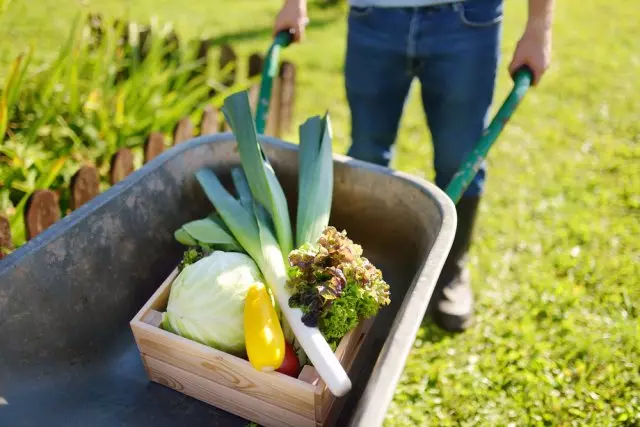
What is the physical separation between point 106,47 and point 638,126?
3.46m

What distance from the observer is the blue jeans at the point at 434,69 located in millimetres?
1956

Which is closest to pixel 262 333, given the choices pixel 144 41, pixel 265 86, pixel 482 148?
pixel 482 148

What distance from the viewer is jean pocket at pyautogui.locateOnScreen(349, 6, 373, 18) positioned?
203cm

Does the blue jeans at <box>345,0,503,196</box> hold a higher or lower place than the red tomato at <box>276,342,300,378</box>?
higher

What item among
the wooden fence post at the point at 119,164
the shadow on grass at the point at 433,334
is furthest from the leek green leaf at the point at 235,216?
the shadow on grass at the point at 433,334

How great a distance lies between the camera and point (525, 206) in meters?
3.21

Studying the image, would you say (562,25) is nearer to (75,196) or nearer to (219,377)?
(75,196)

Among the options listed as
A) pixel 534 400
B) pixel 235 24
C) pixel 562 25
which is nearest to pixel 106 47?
pixel 235 24

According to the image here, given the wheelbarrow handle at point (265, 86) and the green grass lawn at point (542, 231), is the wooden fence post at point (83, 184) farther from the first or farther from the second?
the green grass lawn at point (542, 231)

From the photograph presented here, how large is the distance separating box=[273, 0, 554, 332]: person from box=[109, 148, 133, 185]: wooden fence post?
0.92 meters

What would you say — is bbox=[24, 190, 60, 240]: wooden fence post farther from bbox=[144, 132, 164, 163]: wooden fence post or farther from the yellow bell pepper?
the yellow bell pepper

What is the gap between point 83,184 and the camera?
7.70ft

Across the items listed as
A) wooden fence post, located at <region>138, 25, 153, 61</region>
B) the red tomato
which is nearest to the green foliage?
wooden fence post, located at <region>138, 25, 153, 61</region>

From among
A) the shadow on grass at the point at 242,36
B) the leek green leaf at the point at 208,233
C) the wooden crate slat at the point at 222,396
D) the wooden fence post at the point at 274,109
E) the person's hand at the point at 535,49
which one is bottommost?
the wooden crate slat at the point at 222,396
